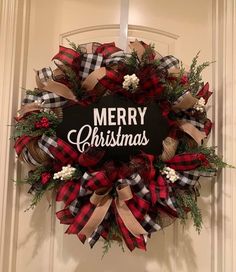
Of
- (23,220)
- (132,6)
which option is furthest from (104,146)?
(132,6)

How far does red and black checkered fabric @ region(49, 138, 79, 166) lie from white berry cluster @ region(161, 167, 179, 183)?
255 mm

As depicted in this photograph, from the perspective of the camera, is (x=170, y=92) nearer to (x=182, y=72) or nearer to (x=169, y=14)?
(x=182, y=72)

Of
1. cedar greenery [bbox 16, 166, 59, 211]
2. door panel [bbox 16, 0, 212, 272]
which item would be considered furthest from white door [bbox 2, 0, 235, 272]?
cedar greenery [bbox 16, 166, 59, 211]

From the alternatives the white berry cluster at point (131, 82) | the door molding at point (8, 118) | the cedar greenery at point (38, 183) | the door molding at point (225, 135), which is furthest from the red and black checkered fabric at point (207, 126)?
the door molding at point (8, 118)

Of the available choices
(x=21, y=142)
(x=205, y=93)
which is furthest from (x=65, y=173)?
(x=205, y=93)

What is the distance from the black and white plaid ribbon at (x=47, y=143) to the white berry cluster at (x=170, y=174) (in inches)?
12.6

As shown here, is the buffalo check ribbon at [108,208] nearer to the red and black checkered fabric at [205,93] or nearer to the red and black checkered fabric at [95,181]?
the red and black checkered fabric at [95,181]

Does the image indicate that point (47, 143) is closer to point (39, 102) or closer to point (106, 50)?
point (39, 102)

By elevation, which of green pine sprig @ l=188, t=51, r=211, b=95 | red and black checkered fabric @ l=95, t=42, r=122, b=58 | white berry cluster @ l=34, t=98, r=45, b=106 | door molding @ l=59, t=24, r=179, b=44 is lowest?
white berry cluster @ l=34, t=98, r=45, b=106

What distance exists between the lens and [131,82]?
87 cm

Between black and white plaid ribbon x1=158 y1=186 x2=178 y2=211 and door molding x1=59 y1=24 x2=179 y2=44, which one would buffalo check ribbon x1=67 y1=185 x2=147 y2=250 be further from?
door molding x1=59 y1=24 x2=179 y2=44

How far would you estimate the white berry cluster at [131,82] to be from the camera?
86cm

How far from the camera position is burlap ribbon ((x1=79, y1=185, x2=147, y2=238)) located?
823 millimetres

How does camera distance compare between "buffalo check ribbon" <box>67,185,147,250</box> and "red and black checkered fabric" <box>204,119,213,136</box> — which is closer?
"buffalo check ribbon" <box>67,185,147,250</box>
